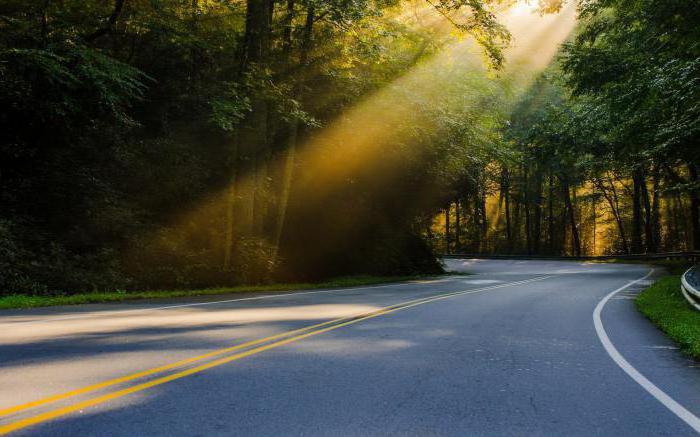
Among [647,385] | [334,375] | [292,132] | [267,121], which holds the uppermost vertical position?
[267,121]

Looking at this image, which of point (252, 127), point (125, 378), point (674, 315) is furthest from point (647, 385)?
point (252, 127)

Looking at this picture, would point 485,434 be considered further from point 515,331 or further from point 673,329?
point 673,329

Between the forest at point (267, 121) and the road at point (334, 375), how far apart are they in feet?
23.3

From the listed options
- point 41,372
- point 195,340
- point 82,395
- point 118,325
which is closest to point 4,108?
point 118,325

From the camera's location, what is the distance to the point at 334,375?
229 inches

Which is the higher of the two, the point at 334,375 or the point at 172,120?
the point at 172,120

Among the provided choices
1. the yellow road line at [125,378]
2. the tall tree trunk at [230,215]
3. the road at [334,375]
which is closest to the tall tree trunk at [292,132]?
the tall tree trunk at [230,215]

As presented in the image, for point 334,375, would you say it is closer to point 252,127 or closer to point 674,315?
point 674,315

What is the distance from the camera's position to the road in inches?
169

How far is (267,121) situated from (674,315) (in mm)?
14734

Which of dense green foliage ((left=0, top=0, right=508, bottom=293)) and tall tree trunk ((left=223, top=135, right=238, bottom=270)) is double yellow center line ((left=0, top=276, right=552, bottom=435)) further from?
tall tree trunk ((left=223, top=135, right=238, bottom=270))

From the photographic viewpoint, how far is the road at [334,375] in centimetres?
430

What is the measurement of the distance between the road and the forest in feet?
23.3

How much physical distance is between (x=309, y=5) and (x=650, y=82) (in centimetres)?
989
